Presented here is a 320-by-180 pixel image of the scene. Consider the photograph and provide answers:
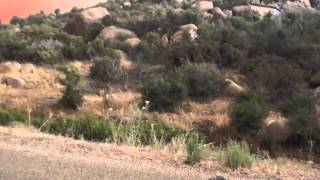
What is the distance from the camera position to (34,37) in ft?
158

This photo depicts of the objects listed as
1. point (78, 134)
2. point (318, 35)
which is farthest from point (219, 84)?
point (78, 134)

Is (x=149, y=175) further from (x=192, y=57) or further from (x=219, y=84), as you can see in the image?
(x=192, y=57)

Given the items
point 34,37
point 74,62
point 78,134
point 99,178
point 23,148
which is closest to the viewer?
point 99,178

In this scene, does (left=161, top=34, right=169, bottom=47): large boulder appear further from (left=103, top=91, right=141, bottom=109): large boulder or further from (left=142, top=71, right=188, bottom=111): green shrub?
(left=142, top=71, right=188, bottom=111): green shrub

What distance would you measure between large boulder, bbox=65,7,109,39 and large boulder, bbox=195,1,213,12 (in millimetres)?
9110

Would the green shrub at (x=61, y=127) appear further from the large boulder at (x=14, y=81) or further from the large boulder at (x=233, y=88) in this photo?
the large boulder at (x=14, y=81)

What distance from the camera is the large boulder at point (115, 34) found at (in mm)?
48106

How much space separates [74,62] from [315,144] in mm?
25278

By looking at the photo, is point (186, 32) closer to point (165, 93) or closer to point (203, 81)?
point (203, 81)

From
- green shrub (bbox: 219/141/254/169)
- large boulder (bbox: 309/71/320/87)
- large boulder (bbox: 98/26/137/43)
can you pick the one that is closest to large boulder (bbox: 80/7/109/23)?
large boulder (bbox: 98/26/137/43)

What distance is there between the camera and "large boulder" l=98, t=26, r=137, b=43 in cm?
4811

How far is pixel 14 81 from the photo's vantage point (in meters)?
32.8

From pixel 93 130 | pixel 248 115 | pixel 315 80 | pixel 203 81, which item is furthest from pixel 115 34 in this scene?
pixel 93 130

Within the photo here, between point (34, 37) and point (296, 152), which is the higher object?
point (34, 37)
